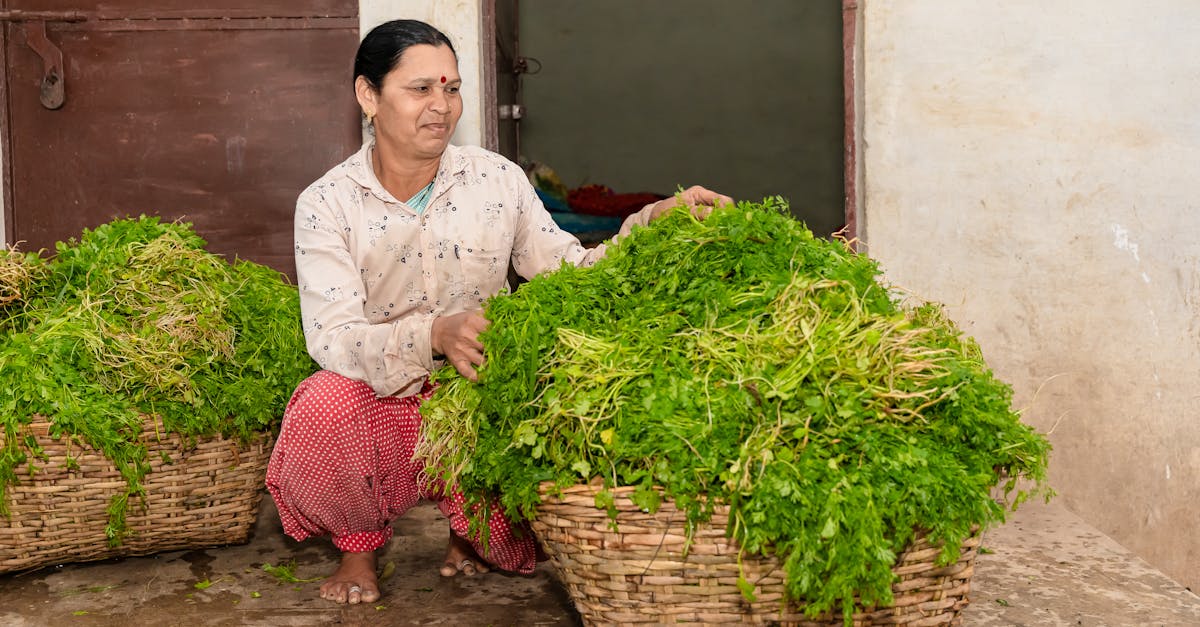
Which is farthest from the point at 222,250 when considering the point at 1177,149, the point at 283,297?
the point at 1177,149

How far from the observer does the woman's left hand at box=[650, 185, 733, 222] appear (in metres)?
2.51

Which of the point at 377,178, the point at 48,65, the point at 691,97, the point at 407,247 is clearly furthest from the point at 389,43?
the point at 691,97

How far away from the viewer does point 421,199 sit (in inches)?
119

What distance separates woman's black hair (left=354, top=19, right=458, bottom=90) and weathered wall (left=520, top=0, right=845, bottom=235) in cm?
599

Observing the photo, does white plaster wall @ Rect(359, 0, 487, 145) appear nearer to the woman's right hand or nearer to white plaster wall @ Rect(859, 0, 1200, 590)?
white plaster wall @ Rect(859, 0, 1200, 590)

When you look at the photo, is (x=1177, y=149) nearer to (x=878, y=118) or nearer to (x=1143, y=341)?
(x=1143, y=341)

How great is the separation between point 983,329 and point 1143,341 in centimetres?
57

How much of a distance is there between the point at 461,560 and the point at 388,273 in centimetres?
89

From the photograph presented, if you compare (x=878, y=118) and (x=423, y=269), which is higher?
(x=878, y=118)

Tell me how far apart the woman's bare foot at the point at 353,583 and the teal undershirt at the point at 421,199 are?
101 cm

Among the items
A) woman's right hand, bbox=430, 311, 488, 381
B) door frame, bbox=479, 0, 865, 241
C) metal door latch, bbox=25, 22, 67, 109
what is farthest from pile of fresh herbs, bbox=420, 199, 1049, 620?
metal door latch, bbox=25, 22, 67, 109

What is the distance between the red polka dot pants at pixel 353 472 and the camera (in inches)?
106

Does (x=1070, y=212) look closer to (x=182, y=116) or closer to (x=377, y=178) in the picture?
(x=377, y=178)

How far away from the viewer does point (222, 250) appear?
432 cm
